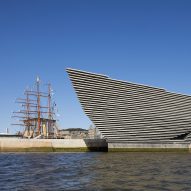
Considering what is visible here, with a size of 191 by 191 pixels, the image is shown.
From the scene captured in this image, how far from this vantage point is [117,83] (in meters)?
63.7

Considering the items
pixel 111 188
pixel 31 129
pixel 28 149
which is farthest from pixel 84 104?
pixel 111 188

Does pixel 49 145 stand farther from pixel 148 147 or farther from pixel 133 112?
pixel 148 147

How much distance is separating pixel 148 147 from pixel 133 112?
7.40 m

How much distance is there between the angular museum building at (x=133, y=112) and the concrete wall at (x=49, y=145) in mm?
8385

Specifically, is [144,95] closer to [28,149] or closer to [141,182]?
[28,149]

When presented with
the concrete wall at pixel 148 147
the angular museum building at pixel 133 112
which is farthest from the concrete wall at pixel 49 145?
the angular museum building at pixel 133 112

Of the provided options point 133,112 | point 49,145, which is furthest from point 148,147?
point 49,145

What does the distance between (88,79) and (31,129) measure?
125 ft

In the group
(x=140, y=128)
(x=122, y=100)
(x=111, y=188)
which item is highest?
(x=122, y=100)

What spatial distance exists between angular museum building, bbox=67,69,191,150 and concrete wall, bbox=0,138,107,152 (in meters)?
8.38

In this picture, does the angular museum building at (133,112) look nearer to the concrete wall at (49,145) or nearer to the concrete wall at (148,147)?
the concrete wall at (148,147)

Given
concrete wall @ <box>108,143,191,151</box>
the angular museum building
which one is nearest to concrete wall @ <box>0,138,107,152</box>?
concrete wall @ <box>108,143,191,151</box>

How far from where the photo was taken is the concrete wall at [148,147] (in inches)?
2611

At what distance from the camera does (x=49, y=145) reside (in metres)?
72.2
